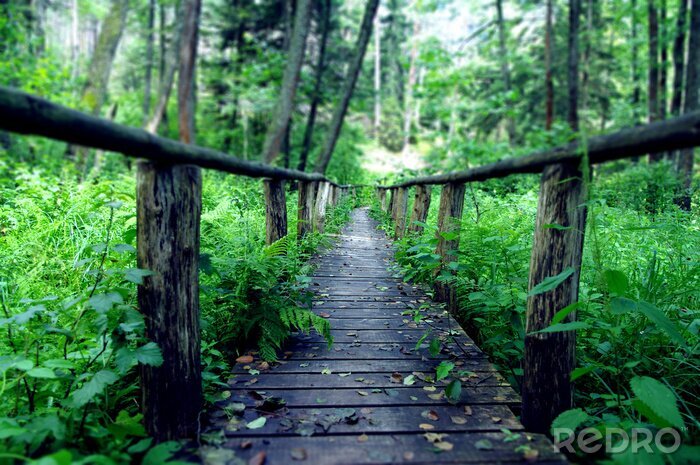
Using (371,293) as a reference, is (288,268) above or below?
above

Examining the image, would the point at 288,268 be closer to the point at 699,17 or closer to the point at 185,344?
the point at 185,344

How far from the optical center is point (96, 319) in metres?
1.74

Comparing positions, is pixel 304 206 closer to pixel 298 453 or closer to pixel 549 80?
pixel 298 453

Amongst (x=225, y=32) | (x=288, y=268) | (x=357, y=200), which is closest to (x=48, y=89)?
(x=225, y=32)

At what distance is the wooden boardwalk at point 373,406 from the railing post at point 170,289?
27 cm

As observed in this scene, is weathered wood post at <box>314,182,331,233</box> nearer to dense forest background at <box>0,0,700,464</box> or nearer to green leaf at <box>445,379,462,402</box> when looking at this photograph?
dense forest background at <box>0,0,700,464</box>

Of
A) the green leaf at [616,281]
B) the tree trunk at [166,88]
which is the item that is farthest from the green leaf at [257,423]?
the tree trunk at [166,88]

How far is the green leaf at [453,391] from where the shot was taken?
226 centimetres

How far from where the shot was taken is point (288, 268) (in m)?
3.66

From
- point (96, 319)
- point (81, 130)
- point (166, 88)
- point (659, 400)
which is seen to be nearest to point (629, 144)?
point (659, 400)

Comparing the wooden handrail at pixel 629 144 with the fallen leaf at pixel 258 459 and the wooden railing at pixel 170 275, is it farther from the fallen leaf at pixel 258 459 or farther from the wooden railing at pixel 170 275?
the fallen leaf at pixel 258 459

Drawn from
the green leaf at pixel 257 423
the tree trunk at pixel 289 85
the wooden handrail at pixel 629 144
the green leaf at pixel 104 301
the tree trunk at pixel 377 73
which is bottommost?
the green leaf at pixel 257 423

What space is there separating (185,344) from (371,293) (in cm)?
291

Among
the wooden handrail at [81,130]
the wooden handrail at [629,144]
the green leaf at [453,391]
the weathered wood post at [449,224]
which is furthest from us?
the weathered wood post at [449,224]
